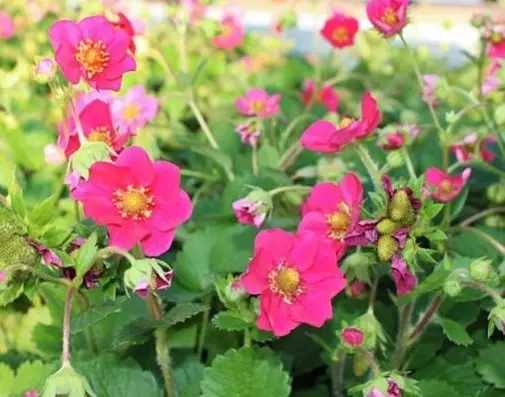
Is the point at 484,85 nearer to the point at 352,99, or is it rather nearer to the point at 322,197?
the point at 322,197

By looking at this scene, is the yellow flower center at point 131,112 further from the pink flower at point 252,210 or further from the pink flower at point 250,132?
the pink flower at point 252,210

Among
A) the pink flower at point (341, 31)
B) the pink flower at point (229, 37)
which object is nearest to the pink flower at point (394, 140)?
the pink flower at point (341, 31)

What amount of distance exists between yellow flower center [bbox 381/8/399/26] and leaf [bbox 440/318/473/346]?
328mm

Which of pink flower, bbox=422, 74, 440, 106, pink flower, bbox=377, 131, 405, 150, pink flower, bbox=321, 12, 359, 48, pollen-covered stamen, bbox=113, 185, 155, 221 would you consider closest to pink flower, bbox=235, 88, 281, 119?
pink flower, bbox=321, 12, 359, 48

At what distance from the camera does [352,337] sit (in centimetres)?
92

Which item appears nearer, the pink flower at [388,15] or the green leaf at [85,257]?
the green leaf at [85,257]

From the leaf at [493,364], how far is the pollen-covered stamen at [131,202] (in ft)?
1.38

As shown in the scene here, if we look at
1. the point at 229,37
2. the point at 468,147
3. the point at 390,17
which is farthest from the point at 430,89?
the point at 229,37

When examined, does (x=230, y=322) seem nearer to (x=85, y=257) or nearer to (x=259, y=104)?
(x=85, y=257)

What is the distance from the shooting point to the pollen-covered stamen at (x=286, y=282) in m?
0.88

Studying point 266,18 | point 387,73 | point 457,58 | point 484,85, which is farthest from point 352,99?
point 266,18

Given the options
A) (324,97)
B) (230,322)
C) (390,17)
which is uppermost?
(390,17)

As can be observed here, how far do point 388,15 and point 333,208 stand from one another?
242mm

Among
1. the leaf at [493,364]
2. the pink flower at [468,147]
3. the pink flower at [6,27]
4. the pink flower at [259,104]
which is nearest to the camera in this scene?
the leaf at [493,364]
